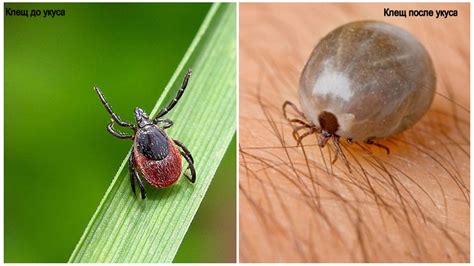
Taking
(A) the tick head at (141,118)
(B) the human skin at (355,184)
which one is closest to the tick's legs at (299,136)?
(B) the human skin at (355,184)

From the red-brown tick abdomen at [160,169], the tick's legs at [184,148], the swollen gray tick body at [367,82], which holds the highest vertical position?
the swollen gray tick body at [367,82]

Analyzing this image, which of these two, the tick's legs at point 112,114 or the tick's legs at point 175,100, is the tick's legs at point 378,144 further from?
the tick's legs at point 112,114

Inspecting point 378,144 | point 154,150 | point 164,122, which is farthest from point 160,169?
point 378,144

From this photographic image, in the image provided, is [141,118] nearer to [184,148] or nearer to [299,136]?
[184,148]

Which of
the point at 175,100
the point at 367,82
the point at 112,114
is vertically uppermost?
the point at 367,82

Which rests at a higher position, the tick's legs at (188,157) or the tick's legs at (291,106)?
the tick's legs at (291,106)

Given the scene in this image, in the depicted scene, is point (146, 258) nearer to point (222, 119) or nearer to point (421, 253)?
point (222, 119)

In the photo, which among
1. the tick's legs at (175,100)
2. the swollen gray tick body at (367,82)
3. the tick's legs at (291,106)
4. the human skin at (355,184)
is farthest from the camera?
the tick's legs at (291,106)

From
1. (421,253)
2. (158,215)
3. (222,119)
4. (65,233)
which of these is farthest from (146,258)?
(421,253)
